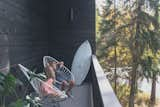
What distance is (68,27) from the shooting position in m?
6.67

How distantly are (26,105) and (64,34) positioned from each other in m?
4.49

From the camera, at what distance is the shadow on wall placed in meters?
3.10

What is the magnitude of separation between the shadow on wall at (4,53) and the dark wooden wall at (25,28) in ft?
0.08

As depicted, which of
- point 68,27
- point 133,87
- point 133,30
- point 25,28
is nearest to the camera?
point 25,28

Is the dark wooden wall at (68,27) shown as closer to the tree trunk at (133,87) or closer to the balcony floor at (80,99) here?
the balcony floor at (80,99)

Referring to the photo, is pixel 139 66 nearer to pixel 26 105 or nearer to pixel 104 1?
pixel 104 1

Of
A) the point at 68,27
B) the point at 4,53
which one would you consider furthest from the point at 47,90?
the point at 68,27

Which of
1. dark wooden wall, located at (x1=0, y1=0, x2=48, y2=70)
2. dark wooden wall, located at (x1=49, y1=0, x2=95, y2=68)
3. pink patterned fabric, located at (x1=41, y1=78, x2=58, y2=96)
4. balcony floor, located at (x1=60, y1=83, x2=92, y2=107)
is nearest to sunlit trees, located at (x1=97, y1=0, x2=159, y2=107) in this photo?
dark wooden wall, located at (x1=49, y1=0, x2=95, y2=68)

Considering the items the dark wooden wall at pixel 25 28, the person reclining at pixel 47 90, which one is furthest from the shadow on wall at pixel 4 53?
the person reclining at pixel 47 90

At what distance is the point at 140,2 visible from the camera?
17.1m

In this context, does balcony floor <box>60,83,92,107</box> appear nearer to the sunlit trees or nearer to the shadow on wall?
→ the shadow on wall

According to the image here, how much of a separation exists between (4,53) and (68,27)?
3.42m

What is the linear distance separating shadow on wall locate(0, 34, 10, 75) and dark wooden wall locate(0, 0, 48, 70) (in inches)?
0.9

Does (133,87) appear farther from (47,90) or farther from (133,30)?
(47,90)
